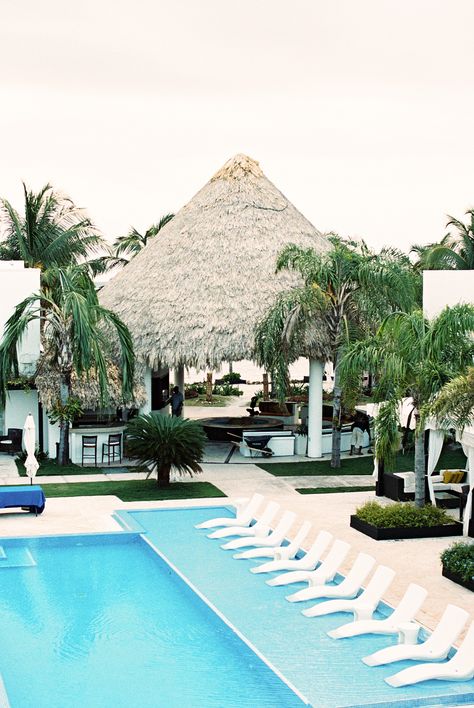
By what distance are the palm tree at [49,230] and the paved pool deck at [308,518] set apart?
14.9 m

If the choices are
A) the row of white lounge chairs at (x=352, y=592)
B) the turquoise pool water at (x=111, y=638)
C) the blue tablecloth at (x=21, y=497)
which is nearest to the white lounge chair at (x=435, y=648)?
the row of white lounge chairs at (x=352, y=592)

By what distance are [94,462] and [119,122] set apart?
16.0 meters

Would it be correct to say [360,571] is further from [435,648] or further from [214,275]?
[214,275]

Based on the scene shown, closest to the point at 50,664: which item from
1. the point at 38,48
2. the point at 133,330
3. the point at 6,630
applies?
the point at 6,630

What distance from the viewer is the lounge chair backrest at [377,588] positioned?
12461 millimetres

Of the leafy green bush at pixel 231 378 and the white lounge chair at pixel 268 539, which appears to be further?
the leafy green bush at pixel 231 378

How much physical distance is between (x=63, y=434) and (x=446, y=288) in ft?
31.0

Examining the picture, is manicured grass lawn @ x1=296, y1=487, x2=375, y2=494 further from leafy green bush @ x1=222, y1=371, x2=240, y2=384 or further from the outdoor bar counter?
leafy green bush @ x1=222, y1=371, x2=240, y2=384

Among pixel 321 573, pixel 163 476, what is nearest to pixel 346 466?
pixel 163 476

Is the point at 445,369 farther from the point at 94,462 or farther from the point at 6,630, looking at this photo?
the point at 94,462

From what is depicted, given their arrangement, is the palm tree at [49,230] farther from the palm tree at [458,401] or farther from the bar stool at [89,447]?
the palm tree at [458,401]

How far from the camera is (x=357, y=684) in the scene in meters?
10.2

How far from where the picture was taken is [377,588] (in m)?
12.6

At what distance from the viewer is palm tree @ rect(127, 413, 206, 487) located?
2062 centimetres
